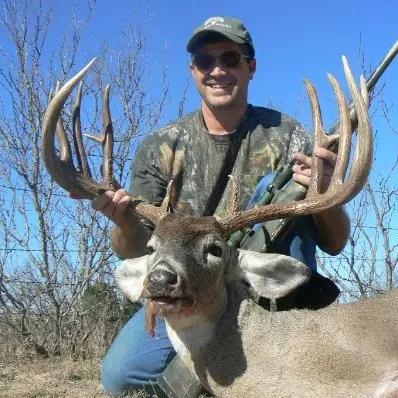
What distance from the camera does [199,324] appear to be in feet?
12.7

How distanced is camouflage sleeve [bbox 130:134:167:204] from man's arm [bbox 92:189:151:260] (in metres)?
0.60

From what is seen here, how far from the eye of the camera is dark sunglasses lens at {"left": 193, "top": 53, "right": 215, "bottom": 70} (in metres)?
5.70

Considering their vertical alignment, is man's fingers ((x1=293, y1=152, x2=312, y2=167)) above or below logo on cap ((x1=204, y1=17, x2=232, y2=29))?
below

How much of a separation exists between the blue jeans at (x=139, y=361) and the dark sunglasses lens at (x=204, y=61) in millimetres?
2037

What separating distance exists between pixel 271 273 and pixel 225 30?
2311 mm

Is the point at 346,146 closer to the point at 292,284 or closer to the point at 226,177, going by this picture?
the point at 292,284

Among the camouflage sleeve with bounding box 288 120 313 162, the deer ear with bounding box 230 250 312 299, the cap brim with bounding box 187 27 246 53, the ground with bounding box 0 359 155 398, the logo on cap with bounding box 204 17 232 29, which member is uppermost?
the logo on cap with bounding box 204 17 232 29

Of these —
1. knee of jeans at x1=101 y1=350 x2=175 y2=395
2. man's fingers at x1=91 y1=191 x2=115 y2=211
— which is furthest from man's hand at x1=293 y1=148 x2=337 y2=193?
knee of jeans at x1=101 y1=350 x2=175 y2=395

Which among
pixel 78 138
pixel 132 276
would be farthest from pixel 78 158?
pixel 132 276

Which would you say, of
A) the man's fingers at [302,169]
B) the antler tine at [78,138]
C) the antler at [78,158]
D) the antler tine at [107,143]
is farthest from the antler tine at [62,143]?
the man's fingers at [302,169]

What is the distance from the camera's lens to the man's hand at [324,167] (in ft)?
14.0

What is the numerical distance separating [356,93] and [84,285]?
5918 millimetres

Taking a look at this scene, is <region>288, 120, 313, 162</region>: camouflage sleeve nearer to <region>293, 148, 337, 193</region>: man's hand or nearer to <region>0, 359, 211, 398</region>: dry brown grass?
<region>293, 148, 337, 193</region>: man's hand

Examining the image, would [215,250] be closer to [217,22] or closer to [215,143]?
[215,143]
